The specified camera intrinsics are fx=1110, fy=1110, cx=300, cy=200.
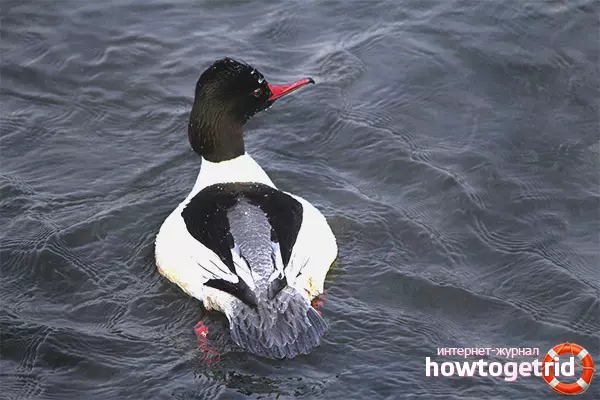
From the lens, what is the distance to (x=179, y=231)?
345 inches

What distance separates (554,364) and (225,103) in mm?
3372

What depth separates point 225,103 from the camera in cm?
912

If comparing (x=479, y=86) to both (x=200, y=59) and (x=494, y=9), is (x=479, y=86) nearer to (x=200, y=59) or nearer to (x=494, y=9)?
(x=494, y=9)

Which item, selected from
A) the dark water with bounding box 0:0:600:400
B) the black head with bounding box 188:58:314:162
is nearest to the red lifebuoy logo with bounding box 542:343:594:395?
the dark water with bounding box 0:0:600:400

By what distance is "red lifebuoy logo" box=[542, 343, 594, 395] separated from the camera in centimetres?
745

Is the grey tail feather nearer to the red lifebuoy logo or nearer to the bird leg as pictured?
the bird leg

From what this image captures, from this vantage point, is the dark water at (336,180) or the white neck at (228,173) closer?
the dark water at (336,180)

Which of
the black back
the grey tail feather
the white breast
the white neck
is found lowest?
the grey tail feather

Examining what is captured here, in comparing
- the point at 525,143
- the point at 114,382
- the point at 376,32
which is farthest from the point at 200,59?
the point at 114,382

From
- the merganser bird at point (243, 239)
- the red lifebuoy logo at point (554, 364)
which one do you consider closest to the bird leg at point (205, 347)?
the merganser bird at point (243, 239)

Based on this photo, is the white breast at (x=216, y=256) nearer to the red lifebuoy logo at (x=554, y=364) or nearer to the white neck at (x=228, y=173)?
the white neck at (x=228, y=173)

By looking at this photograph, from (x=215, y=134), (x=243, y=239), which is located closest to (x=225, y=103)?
(x=215, y=134)

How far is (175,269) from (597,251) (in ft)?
11.4

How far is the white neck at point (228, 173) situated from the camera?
923 centimetres
